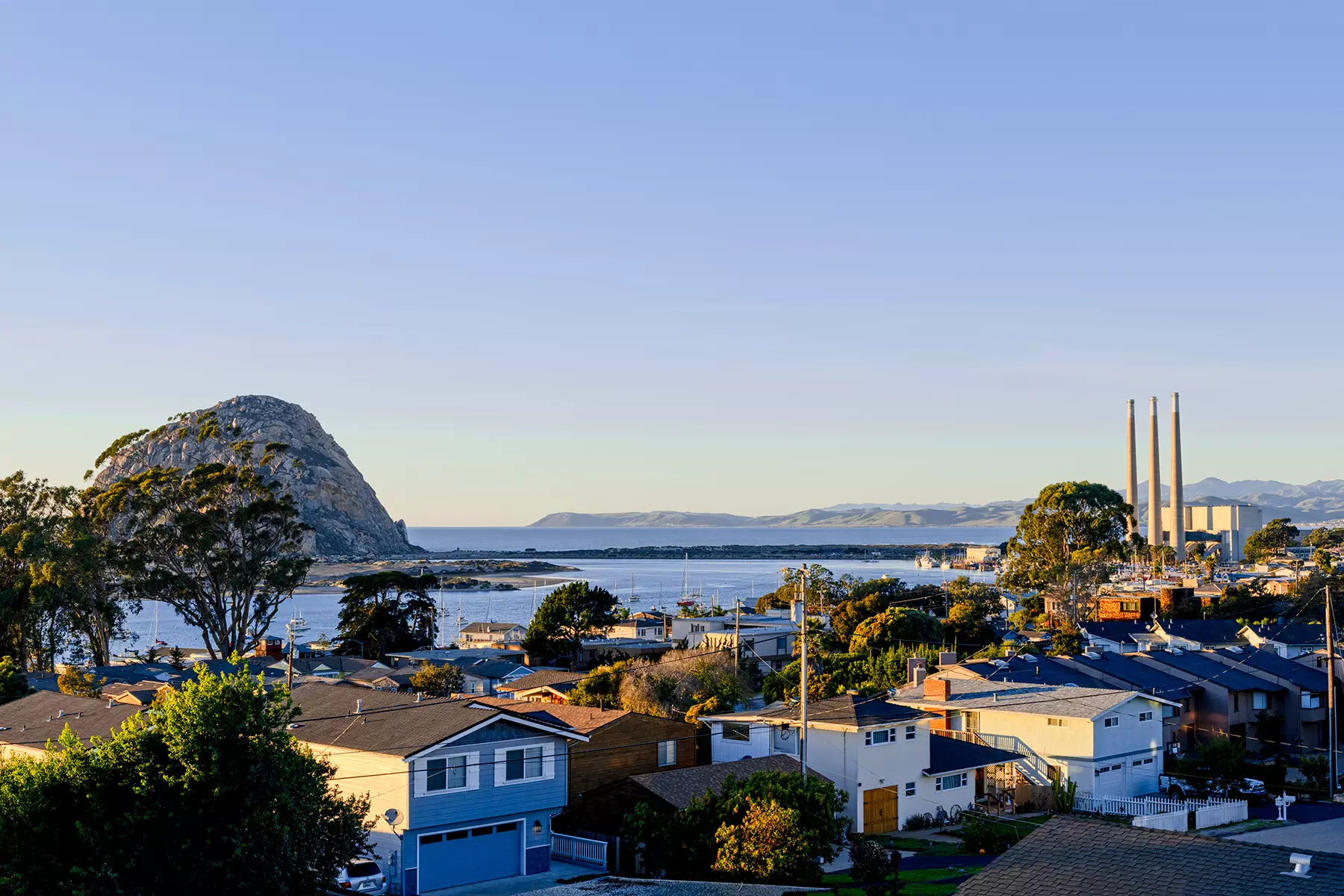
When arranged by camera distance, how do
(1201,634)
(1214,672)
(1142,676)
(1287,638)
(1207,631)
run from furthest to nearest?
1. (1207,631)
2. (1201,634)
3. (1287,638)
4. (1214,672)
5. (1142,676)

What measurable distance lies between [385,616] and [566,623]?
651 inches

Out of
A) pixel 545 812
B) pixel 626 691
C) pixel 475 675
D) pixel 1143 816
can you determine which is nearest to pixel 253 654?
pixel 475 675

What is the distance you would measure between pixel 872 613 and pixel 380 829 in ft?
233

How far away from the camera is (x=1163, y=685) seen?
65.9 metres

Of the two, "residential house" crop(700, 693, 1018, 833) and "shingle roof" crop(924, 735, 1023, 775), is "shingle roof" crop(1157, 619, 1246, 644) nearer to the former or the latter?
"shingle roof" crop(924, 735, 1023, 775)

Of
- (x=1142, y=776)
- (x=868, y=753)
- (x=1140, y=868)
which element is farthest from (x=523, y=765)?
(x=1142, y=776)

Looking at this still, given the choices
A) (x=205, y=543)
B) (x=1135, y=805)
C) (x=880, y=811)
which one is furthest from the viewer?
(x=205, y=543)

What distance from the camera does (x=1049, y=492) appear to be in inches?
4916

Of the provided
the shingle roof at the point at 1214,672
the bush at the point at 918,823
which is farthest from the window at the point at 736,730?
the shingle roof at the point at 1214,672

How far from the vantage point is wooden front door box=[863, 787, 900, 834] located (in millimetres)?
45000

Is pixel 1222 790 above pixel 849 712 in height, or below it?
below

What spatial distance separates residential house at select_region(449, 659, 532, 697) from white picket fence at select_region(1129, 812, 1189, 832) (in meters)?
30.8

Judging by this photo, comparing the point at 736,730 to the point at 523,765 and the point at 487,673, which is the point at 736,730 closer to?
the point at 523,765

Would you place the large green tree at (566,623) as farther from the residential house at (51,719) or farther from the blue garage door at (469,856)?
the blue garage door at (469,856)
